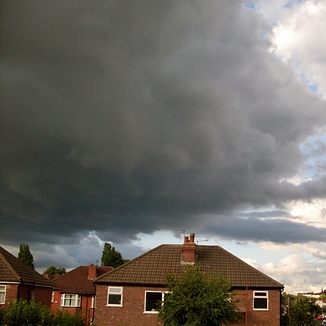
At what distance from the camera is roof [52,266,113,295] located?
5116 cm

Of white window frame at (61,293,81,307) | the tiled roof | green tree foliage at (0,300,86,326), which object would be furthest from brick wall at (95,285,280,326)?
white window frame at (61,293,81,307)

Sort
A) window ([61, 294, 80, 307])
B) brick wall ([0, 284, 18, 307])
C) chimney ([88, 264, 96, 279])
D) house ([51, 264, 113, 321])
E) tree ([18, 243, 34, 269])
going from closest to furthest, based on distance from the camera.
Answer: brick wall ([0, 284, 18, 307]) → house ([51, 264, 113, 321]) → window ([61, 294, 80, 307]) → chimney ([88, 264, 96, 279]) → tree ([18, 243, 34, 269])

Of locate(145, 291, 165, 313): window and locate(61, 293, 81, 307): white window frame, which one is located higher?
locate(145, 291, 165, 313): window

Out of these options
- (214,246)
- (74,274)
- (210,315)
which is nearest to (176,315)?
(210,315)

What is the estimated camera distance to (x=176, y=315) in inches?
938

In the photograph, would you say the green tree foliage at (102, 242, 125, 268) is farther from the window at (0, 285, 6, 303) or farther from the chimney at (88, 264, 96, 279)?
the window at (0, 285, 6, 303)

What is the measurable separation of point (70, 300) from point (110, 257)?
3913 cm

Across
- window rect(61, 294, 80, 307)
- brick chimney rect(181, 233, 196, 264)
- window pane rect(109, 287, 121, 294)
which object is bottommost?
window rect(61, 294, 80, 307)

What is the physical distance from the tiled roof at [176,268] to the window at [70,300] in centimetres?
1937

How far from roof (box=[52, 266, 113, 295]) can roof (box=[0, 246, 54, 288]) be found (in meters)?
14.5

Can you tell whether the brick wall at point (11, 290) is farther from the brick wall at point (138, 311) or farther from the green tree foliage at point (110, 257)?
the green tree foliage at point (110, 257)

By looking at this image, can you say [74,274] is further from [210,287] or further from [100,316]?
[210,287]

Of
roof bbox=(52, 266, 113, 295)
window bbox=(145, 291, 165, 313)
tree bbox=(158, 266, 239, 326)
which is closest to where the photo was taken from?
tree bbox=(158, 266, 239, 326)

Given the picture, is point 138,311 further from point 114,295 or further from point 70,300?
point 70,300
